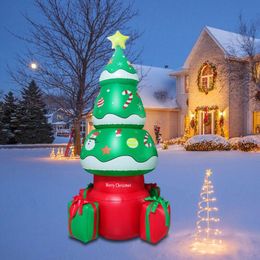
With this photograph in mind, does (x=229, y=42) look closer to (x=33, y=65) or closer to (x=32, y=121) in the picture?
(x=33, y=65)

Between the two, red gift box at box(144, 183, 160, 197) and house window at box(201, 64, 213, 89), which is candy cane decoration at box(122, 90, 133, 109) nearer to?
red gift box at box(144, 183, 160, 197)

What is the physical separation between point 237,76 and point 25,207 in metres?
19.3

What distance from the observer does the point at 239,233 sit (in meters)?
4.34

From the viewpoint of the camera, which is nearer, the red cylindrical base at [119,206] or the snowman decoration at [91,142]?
the red cylindrical base at [119,206]

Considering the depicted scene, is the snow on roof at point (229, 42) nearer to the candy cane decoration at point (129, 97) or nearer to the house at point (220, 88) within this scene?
the house at point (220, 88)

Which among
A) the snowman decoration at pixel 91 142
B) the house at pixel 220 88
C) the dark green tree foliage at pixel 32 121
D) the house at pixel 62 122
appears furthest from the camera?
the dark green tree foliage at pixel 32 121

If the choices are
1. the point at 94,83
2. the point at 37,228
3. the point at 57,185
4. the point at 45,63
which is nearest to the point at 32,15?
the point at 45,63

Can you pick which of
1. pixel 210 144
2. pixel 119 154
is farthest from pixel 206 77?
pixel 119 154

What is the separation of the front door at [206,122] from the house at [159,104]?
305 cm

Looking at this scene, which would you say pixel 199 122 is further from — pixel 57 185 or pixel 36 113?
pixel 57 185

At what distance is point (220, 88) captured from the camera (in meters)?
22.9

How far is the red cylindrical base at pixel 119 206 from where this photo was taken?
13.5 ft

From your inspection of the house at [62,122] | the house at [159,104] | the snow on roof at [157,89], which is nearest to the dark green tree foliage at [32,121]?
the house at [62,122]

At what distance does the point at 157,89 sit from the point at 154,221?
23.9 metres
